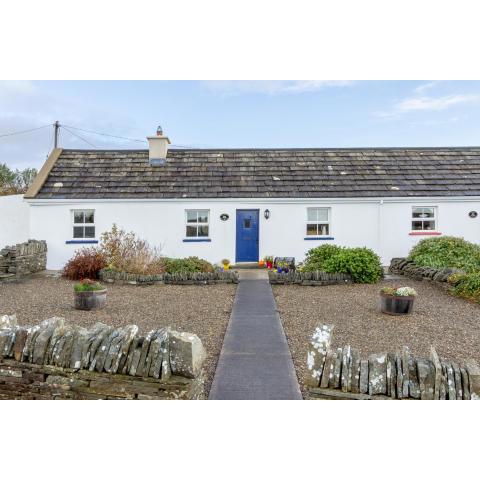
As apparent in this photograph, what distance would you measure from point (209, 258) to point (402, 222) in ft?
26.9

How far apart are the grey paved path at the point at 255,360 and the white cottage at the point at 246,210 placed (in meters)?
7.57

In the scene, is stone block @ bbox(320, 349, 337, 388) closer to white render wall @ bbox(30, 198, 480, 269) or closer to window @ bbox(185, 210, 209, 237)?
white render wall @ bbox(30, 198, 480, 269)

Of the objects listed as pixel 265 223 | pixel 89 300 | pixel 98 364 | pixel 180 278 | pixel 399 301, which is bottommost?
pixel 98 364

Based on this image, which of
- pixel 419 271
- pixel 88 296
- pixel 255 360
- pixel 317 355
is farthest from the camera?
pixel 419 271

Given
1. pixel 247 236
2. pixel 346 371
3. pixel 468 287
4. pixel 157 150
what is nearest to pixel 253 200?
pixel 247 236

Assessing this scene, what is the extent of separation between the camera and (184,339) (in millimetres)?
4789

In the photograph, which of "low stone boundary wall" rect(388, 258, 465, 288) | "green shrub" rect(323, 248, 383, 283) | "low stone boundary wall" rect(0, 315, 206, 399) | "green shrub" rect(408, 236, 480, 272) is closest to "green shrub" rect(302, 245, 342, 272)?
"green shrub" rect(323, 248, 383, 283)

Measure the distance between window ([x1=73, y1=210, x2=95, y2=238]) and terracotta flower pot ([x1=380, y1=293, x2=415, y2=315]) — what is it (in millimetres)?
12284

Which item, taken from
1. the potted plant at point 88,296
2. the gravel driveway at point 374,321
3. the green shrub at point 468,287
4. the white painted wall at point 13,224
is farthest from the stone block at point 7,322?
the white painted wall at point 13,224

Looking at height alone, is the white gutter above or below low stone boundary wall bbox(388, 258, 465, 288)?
above

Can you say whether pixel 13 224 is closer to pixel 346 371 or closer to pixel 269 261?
pixel 269 261

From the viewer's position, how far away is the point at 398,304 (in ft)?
31.2

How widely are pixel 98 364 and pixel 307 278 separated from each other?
9212 mm

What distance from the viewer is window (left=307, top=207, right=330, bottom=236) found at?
17609 millimetres
